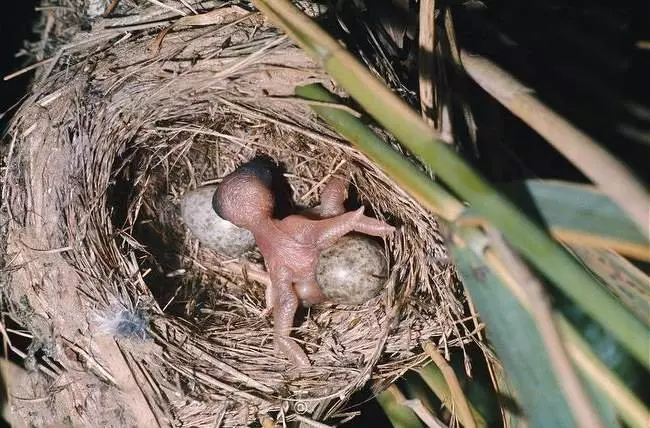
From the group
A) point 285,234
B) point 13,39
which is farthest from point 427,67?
point 13,39

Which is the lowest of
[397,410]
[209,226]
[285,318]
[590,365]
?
[397,410]

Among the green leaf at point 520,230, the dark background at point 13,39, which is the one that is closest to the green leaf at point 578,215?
the green leaf at point 520,230

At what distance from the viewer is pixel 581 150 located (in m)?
0.77

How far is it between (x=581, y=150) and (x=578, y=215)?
114 mm

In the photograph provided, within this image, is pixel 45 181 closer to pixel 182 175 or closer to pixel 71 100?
pixel 71 100

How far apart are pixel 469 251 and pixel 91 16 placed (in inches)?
43.5

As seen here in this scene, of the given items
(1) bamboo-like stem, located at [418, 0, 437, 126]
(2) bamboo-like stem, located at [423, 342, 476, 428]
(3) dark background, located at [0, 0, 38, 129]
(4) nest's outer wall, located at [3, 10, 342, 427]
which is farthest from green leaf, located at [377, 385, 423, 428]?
(3) dark background, located at [0, 0, 38, 129]

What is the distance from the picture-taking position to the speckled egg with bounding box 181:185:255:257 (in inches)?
65.6

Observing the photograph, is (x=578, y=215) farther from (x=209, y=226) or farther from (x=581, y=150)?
(x=209, y=226)

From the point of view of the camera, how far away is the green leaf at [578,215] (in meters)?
0.81

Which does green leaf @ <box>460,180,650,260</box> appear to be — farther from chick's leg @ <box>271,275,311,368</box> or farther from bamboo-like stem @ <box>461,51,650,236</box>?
chick's leg @ <box>271,275,311,368</box>

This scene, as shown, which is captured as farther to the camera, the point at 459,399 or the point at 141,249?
the point at 141,249

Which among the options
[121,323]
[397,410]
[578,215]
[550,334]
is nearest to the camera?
[550,334]

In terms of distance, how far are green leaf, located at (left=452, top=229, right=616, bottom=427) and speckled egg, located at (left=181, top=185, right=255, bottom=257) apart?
2.86 ft
